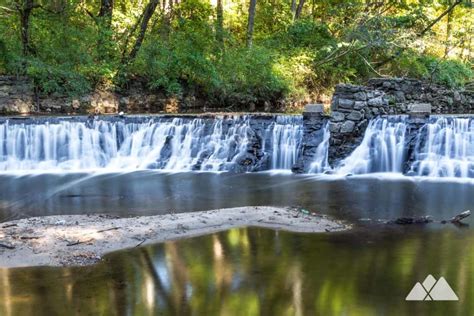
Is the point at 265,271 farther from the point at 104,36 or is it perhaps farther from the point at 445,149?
the point at 104,36

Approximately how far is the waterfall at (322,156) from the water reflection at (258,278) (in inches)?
273

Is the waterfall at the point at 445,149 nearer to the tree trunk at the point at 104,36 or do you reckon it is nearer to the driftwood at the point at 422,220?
the driftwood at the point at 422,220

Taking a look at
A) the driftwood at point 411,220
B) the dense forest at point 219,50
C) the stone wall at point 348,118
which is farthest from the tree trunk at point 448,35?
the driftwood at point 411,220

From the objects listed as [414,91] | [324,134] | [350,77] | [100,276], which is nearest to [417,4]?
[350,77]

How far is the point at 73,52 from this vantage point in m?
22.2

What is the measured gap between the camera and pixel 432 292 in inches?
249

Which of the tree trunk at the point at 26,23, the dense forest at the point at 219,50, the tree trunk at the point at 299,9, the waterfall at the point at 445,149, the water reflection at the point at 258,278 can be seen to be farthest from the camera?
the tree trunk at the point at 299,9

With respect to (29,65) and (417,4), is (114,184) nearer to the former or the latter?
(29,65)

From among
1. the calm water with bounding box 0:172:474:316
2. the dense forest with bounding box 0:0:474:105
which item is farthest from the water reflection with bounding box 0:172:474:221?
the dense forest with bounding box 0:0:474:105

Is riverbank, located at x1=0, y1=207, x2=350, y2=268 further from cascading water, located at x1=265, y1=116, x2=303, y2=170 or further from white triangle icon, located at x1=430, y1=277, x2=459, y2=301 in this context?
cascading water, located at x1=265, y1=116, x2=303, y2=170

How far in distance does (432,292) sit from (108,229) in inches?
183

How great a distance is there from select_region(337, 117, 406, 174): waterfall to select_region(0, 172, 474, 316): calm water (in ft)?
11.8

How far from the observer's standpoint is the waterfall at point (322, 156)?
50.6 feet

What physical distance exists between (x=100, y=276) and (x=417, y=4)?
21.3 metres
